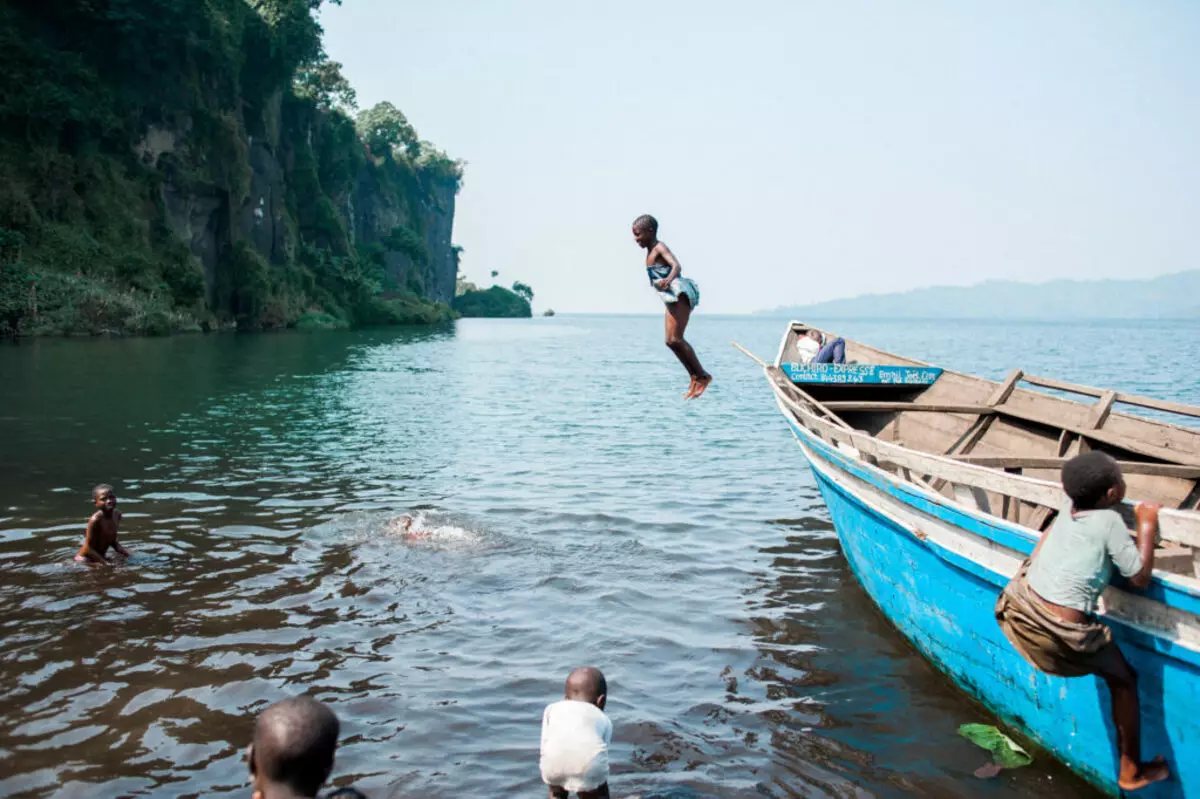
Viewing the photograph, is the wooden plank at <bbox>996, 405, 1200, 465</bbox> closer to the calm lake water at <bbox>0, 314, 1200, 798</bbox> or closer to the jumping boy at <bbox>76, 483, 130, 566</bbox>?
the calm lake water at <bbox>0, 314, 1200, 798</bbox>

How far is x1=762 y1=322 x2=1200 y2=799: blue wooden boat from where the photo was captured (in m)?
4.77

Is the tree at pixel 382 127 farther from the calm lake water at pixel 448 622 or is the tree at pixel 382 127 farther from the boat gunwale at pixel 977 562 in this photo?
the boat gunwale at pixel 977 562

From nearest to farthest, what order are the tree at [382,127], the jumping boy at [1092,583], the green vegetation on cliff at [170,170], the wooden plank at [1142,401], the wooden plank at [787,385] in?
the jumping boy at [1092,583], the wooden plank at [1142,401], the wooden plank at [787,385], the green vegetation on cliff at [170,170], the tree at [382,127]

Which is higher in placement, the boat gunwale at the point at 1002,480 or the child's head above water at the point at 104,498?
the boat gunwale at the point at 1002,480

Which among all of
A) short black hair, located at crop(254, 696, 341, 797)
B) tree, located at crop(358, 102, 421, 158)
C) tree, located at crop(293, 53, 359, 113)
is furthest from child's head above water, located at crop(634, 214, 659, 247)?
tree, located at crop(358, 102, 421, 158)

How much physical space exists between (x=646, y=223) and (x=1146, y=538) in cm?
528

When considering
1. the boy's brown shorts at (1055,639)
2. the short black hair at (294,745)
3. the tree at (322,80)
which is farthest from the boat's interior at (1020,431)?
the tree at (322,80)

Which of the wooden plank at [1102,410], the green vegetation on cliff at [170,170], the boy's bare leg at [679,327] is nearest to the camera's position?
the wooden plank at [1102,410]

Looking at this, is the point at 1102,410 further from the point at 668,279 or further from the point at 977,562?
the point at 668,279

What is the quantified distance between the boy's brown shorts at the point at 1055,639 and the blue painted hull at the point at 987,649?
0.56 feet

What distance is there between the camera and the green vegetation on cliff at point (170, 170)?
4916 centimetres

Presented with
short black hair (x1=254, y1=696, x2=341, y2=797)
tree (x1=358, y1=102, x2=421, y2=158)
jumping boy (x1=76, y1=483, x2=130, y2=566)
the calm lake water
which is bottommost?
the calm lake water

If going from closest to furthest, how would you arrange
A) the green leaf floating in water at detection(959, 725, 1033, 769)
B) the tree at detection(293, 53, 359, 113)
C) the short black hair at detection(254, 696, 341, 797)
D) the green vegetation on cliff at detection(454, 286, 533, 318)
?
1. the short black hair at detection(254, 696, 341, 797)
2. the green leaf floating in water at detection(959, 725, 1033, 769)
3. the tree at detection(293, 53, 359, 113)
4. the green vegetation on cliff at detection(454, 286, 533, 318)

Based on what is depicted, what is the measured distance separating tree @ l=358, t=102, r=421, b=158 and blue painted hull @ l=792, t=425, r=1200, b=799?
104844mm
